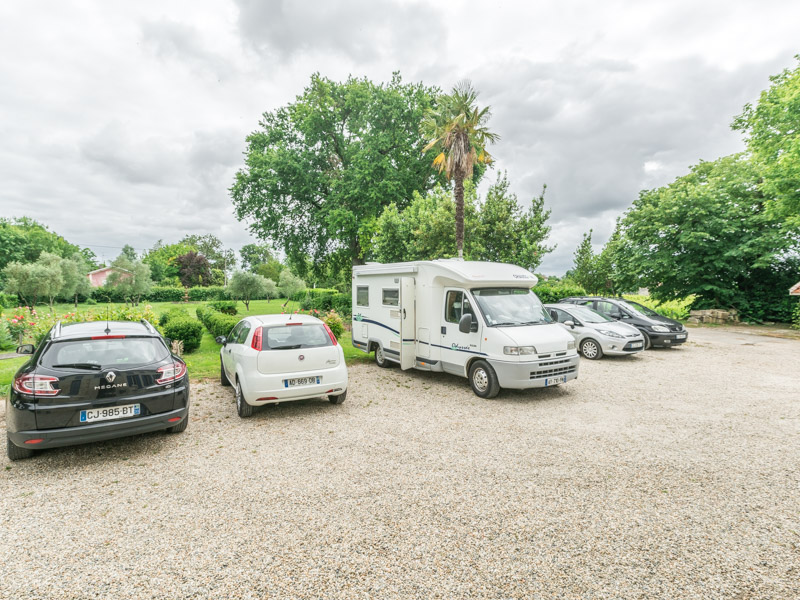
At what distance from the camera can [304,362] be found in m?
6.36

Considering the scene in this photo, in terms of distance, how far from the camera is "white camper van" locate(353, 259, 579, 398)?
24.1 ft

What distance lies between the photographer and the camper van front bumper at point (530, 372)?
23.5 ft

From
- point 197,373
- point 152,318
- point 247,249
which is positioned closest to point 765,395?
point 197,373

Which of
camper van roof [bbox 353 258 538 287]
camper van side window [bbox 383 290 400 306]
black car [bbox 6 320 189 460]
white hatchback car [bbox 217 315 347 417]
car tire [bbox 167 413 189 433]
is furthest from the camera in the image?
camper van side window [bbox 383 290 400 306]

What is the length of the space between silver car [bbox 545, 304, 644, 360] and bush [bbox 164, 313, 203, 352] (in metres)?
10.0

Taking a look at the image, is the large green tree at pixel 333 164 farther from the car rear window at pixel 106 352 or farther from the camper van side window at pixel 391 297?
the car rear window at pixel 106 352

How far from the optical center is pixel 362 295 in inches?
430

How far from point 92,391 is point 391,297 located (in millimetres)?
6198

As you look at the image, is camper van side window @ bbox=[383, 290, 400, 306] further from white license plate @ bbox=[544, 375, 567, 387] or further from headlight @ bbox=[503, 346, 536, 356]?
white license plate @ bbox=[544, 375, 567, 387]

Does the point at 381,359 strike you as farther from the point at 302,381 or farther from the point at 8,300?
the point at 8,300

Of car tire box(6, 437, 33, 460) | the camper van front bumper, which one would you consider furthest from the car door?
car tire box(6, 437, 33, 460)

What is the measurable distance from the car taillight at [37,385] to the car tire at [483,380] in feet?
20.4

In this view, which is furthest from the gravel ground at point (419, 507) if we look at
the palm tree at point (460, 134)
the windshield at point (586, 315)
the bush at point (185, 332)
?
the palm tree at point (460, 134)

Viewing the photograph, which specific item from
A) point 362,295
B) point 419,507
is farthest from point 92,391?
point 362,295
